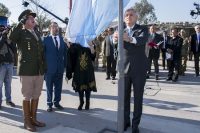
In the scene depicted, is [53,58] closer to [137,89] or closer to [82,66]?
[82,66]

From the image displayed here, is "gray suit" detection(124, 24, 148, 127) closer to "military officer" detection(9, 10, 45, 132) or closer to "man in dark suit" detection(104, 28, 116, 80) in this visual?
"military officer" detection(9, 10, 45, 132)

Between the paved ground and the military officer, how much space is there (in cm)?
46

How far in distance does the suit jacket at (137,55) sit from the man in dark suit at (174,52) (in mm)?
6992

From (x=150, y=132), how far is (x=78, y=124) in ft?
4.52

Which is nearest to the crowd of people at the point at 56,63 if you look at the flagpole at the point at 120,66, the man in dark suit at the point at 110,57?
the flagpole at the point at 120,66

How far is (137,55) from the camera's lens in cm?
612

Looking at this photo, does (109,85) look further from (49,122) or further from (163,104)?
(49,122)

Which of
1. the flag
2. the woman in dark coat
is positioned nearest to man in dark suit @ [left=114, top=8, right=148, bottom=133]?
the flag

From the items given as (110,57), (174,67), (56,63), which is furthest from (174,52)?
(56,63)

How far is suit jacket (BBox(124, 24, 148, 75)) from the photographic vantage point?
6.01 meters

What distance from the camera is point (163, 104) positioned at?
891 cm

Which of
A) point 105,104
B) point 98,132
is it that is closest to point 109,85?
point 105,104

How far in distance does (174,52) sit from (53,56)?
632 centimetres

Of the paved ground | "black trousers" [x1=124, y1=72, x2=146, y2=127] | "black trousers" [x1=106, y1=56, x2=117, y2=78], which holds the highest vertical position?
"black trousers" [x1=106, y1=56, x2=117, y2=78]
